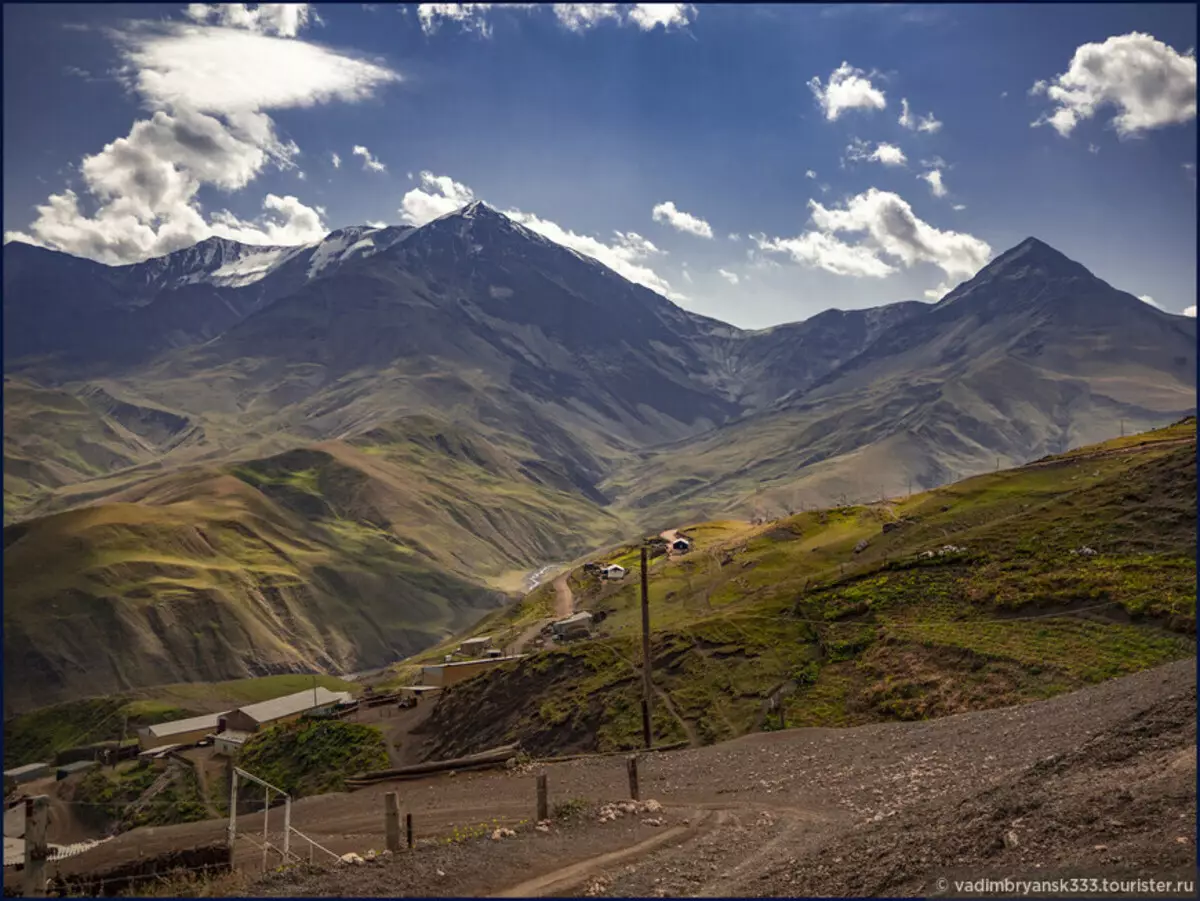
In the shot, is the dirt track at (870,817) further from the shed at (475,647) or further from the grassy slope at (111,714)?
the grassy slope at (111,714)

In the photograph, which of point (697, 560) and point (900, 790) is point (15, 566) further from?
point (900, 790)

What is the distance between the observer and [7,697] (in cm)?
15000

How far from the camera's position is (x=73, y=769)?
85188 millimetres

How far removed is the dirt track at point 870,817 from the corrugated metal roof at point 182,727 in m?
64.6

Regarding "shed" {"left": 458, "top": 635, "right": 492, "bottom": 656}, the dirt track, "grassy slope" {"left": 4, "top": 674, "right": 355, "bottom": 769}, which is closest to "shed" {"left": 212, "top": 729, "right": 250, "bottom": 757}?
"shed" {"left": 458, "top": 635, "right": 492, "bottom": 656}

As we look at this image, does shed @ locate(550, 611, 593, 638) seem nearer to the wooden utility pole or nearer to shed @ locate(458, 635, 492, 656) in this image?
shed @ locate(458, 635, 492, 656)

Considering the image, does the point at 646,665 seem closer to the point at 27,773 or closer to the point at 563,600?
the point at 27,773

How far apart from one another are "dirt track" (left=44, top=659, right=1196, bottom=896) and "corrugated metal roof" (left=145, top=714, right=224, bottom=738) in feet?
212

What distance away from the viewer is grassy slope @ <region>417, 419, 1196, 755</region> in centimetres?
4272

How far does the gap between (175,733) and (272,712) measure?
967 centimetres

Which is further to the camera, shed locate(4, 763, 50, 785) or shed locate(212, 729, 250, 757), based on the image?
shed locate(4, 763, 50, 785)

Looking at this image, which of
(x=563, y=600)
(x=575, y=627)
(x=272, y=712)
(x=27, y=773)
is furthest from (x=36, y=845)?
(x=563, y=600)

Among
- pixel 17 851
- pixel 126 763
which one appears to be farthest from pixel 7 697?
pixel 17 851

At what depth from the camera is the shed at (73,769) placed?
84.2 metres
